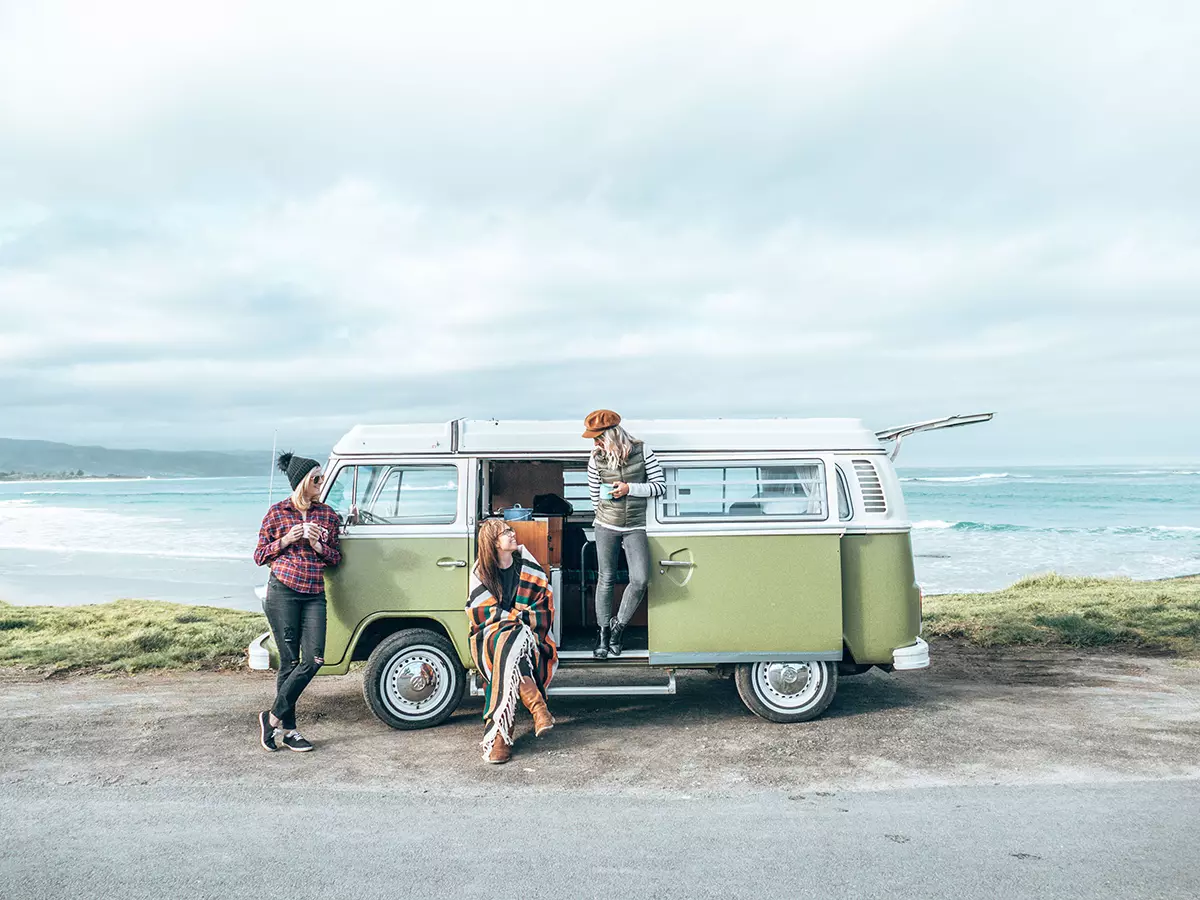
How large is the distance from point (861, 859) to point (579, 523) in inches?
179

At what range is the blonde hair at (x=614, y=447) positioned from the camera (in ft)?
23.5

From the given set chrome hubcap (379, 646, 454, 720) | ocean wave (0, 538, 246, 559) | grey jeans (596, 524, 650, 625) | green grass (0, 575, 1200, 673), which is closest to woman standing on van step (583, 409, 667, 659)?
grey jeans (596, 524, 650, 625)

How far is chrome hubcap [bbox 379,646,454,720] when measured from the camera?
7.36m

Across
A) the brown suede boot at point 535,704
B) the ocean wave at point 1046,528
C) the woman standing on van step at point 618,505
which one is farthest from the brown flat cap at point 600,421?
the ocean wave at point 1046,528

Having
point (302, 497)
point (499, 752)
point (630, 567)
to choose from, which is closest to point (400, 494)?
point (302, 497)

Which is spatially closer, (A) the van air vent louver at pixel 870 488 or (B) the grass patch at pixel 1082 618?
(A) the van air vent louver at pixel 870 488

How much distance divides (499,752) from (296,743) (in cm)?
152

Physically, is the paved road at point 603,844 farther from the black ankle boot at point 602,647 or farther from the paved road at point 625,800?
the black ankle boot at point 602,647

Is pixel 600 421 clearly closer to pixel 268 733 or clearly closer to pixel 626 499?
pixel 626 499

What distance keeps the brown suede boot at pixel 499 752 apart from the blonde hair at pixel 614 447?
215 cm

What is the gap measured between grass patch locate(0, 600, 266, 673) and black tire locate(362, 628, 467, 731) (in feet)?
12.9

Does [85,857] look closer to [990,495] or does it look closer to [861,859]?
[861,859]

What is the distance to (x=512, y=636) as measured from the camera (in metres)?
6.88

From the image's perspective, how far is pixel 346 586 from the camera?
7301 mm
